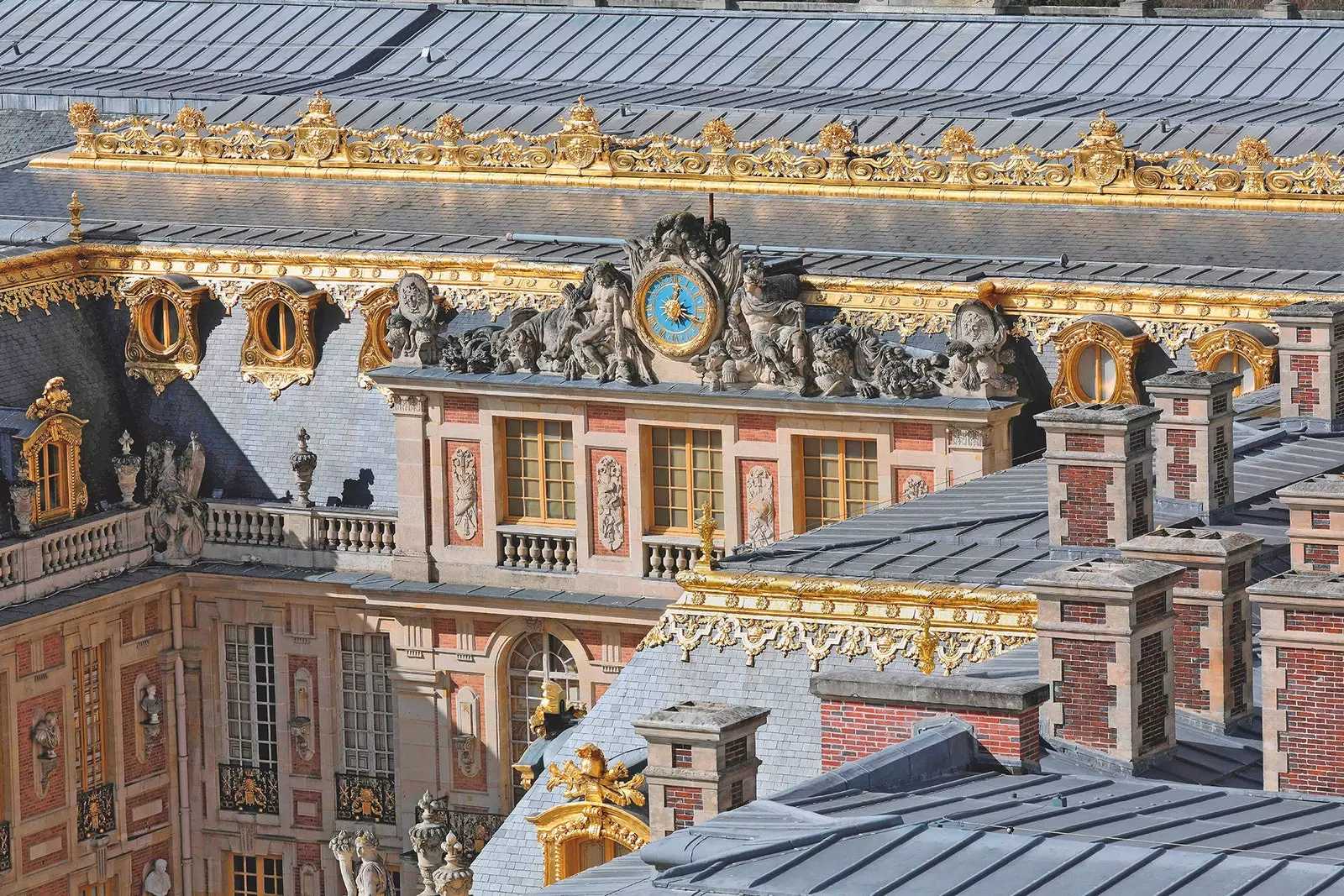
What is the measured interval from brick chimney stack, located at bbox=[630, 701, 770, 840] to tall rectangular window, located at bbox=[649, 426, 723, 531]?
106ft

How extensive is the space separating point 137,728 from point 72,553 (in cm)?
387

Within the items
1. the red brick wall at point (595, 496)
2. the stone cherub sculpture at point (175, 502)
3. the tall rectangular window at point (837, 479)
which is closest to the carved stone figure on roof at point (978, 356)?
the tall rectangular window at point (837, 479)

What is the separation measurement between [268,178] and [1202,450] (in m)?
35.0

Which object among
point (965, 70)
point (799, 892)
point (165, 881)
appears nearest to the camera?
point (799, 892)

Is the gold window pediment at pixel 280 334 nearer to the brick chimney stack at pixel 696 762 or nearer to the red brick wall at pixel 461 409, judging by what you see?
the red brick wall at pixel 461 409

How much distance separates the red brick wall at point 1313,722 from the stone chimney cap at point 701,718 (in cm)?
598

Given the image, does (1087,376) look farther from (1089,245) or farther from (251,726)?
(251,726)

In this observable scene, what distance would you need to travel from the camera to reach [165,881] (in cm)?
8856

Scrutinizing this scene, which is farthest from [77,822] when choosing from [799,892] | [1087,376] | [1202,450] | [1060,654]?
[799,892]

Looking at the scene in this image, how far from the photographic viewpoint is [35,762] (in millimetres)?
84688

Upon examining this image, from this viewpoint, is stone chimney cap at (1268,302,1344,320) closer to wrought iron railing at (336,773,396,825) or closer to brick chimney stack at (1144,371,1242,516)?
brick chimney stack at (1144,371,1242,516)

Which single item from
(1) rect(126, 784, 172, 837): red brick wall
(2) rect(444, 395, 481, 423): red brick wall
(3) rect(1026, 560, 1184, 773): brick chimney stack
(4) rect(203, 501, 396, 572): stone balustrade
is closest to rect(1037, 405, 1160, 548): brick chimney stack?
(3) rect(1026, 560, 1184, 773): brick chimney stack

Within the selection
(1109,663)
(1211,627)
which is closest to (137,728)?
(1211,627)

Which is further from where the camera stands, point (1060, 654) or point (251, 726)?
point (251, 726)
